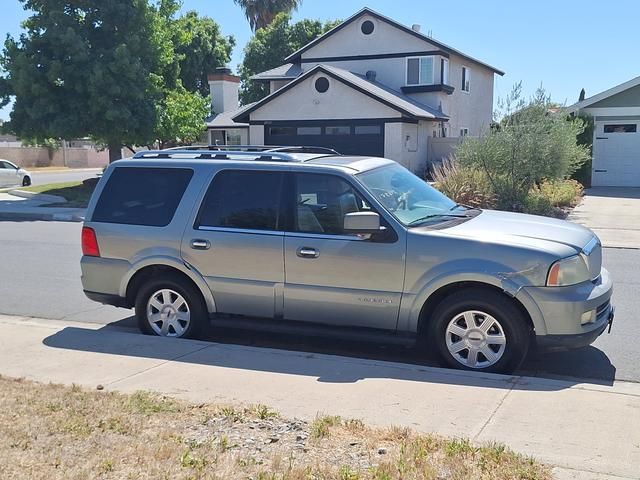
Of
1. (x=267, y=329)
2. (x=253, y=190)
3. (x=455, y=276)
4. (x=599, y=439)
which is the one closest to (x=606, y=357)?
(x=455, y=276)

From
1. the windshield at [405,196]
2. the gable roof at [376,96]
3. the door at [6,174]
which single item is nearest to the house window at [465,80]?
the gable roof at [376,96]

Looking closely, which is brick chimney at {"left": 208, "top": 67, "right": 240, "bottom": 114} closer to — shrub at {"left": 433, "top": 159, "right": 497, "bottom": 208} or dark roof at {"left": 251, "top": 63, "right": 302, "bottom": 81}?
dark roof at {"left": 251, "top": 63, "right": 302, "bottom": 81}

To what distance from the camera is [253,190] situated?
673 cm

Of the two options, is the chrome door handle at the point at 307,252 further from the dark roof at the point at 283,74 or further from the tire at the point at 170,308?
the dark roof at the point at 283,74

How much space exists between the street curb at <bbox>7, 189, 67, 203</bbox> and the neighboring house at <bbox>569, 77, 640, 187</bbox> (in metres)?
19.2

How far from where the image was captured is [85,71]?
23.9m

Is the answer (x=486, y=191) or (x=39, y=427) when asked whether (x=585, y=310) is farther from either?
(x=486, y=191)

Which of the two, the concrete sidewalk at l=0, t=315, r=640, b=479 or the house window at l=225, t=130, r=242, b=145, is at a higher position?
the house window at l=225, t=130, r=242, b=145

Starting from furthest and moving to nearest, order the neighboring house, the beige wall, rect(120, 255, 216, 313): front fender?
the beige wall → the neighboring house → rect(120, 255, 216, 313): front fender

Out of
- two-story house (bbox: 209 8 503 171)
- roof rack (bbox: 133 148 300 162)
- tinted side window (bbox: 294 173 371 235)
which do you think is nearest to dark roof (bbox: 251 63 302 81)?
two-story house (bbox: 209 8 503 171)

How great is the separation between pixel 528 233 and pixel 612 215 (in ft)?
45.5

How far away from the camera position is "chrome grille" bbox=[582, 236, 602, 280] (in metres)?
5.91

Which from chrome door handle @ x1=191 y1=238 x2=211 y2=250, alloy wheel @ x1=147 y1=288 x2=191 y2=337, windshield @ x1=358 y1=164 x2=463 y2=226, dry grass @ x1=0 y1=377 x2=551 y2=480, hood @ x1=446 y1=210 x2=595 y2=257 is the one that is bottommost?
dry grass @ x1=0 y1=377 x2=551 y2=480

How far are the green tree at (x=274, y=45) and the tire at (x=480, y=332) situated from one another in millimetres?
44085
